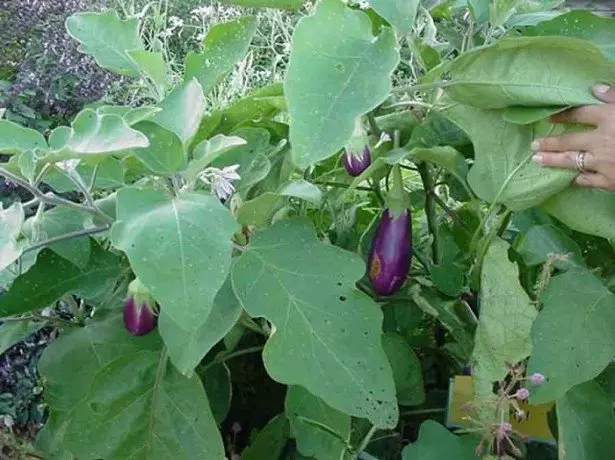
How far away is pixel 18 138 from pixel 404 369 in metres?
0.31

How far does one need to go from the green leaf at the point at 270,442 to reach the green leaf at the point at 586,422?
0.20 metres

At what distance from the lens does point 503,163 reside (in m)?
0.58

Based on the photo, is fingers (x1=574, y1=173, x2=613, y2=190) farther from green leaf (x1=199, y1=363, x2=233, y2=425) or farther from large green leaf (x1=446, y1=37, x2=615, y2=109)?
green leaf (x1=199, y1=363, x2=233, y2=425)

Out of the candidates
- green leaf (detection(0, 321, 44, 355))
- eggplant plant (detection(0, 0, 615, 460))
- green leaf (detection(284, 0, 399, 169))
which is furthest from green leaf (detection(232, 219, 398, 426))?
green leaf (detection(0, 321, 44, 355))

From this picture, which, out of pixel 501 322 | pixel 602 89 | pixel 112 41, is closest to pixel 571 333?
pixel 501 322

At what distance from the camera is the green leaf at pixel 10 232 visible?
464mm

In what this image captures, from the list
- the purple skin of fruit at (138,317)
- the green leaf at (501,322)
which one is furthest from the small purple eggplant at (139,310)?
the green leaf at (501,322)

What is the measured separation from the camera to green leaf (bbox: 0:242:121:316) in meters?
0.61

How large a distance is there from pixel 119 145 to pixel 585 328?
0.30m

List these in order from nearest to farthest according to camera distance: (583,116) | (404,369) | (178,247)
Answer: (178,247) < (583,116) < (404,369)

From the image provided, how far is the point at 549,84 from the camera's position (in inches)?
20.8

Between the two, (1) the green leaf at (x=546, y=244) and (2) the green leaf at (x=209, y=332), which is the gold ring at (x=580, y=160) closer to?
(1) the green leaf at (x=546, y=244)

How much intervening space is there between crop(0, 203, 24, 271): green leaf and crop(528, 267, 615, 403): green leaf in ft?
0.98

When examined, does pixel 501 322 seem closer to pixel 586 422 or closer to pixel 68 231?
pixel 586 422
